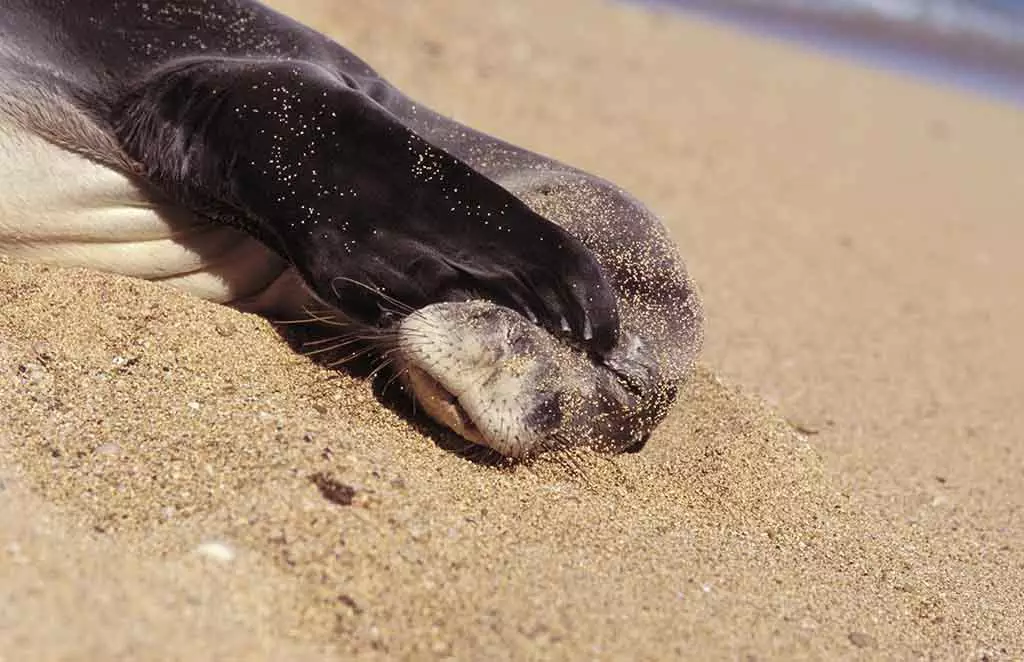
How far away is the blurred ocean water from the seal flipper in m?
8.82

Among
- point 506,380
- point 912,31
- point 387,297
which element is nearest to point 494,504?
point 506,380

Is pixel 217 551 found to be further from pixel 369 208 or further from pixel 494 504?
pixel 369 208

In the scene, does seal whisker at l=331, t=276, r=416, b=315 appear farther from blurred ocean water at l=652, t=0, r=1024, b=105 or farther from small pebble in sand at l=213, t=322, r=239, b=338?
blurred ocean water at l=652, t=0, r=1024, b=105

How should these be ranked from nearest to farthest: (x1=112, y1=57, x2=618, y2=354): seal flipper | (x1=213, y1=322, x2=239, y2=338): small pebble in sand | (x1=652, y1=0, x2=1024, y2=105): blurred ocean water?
1. (x1=112, y1=57, x2=618, y2=354): seal flipper
2. (x1=213, y1=322, x2=239, y2=338): small pebble in sand
3. (x1=652, y1=0, x2=1024, y2=105): blurred ocean water

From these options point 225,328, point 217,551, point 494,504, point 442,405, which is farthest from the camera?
point 225,328

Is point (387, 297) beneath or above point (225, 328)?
above

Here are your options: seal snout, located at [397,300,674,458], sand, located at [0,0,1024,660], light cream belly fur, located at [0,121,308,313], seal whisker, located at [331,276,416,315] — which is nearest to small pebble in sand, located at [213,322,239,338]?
sand, located at [0,0,1024,660]

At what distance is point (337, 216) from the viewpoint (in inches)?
120

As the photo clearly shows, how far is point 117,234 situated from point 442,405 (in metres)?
A: 1.07

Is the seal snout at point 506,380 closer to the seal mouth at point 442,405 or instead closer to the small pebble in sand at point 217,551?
the seal mouth at point 442,405

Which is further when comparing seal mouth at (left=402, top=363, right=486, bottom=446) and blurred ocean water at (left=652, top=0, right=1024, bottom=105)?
blurred ocean water at (left=652, top=0, right=1024, bottom=105)

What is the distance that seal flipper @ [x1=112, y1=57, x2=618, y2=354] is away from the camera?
3.01 meters

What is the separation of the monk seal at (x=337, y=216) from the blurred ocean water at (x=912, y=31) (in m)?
8.48

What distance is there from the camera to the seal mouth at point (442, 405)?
9.64 feet
